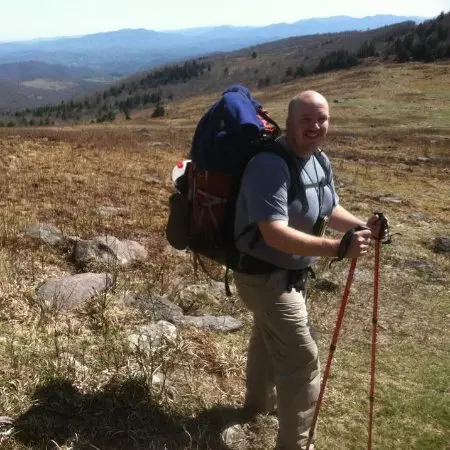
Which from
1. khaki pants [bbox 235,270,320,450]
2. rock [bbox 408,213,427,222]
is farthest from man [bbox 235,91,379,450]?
rock [bbox 408,213,427,222]

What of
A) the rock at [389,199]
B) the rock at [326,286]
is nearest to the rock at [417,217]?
the rock at [389,199]

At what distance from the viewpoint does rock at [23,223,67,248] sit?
26.0 feet

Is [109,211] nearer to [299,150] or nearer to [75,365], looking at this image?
[75,365]

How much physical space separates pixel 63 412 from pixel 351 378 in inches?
114

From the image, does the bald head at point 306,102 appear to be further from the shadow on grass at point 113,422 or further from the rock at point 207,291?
the rock at point 207,291

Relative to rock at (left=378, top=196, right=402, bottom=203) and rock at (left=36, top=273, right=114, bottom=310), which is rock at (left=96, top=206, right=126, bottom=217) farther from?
rock at (left=378, top=196, right=402, bottom=203)

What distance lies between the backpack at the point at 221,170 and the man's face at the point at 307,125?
0.37ft

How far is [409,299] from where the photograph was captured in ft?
26.1

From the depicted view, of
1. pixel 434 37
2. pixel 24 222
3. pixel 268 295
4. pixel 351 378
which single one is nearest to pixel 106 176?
pixel 24 222

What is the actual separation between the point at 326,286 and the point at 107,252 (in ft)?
10.5

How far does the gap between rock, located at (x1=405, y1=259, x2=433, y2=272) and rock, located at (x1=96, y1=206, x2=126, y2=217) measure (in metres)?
5.52

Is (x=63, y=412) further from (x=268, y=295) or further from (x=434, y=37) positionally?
(x=434, y=37)

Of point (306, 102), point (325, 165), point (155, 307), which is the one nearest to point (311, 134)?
point (306, 102)

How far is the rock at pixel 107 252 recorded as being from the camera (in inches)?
295
